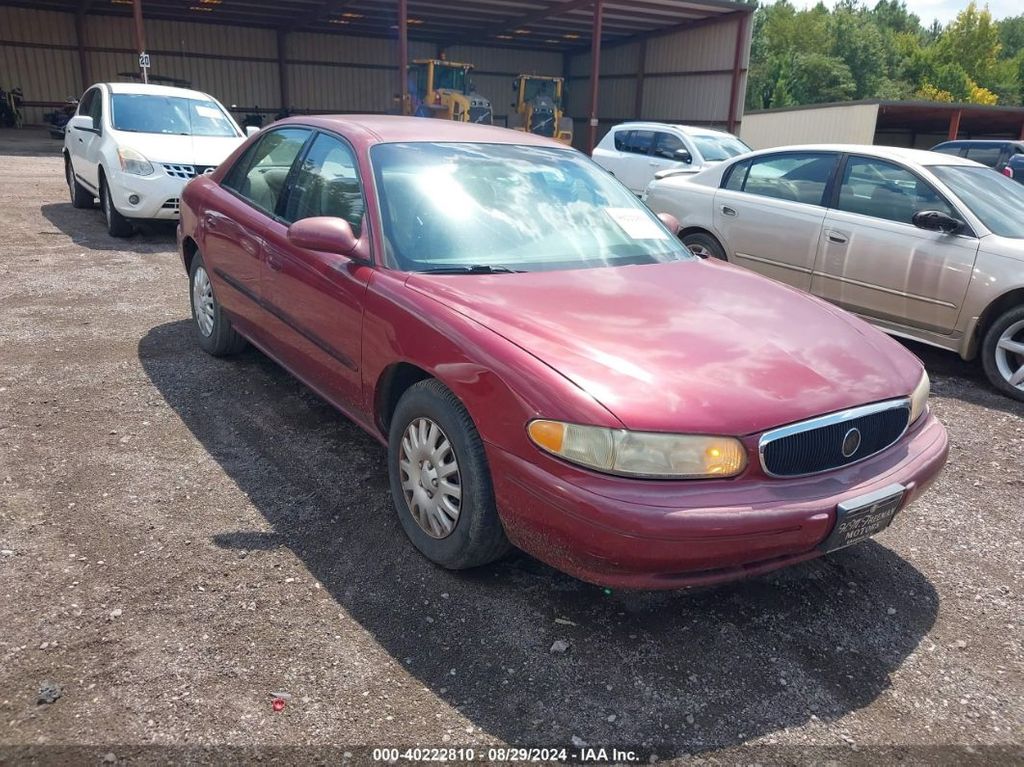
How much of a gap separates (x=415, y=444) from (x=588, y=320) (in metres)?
0.80

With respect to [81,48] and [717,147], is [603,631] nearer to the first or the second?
[717,147]

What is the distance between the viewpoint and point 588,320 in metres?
2.83

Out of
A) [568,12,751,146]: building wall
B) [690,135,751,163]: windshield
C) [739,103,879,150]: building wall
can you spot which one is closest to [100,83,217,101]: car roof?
[690,135,751,163]: windshield

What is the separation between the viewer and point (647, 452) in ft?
7.73

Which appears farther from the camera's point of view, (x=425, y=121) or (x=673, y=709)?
(x=425, y=121)

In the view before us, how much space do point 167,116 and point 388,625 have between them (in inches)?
345

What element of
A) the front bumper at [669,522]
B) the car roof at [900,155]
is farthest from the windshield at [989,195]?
the front bumper at [669,522]

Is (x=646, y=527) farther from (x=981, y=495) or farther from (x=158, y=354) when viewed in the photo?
(x=158, y=354)

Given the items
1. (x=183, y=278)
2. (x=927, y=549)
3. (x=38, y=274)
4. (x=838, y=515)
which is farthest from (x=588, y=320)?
(x=38, y=274)

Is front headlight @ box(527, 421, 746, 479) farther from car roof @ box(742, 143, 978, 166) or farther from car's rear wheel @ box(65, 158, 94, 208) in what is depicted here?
car's rear wheel @ box(65, 158, 94, 208)

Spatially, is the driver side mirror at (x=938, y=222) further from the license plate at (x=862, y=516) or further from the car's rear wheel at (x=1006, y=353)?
the license plate at (x=862, y=516)

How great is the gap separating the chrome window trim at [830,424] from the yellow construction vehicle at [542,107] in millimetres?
24737

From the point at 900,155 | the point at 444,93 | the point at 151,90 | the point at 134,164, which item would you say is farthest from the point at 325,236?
the point at 444,93

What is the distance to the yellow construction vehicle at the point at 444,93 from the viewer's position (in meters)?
24.9
